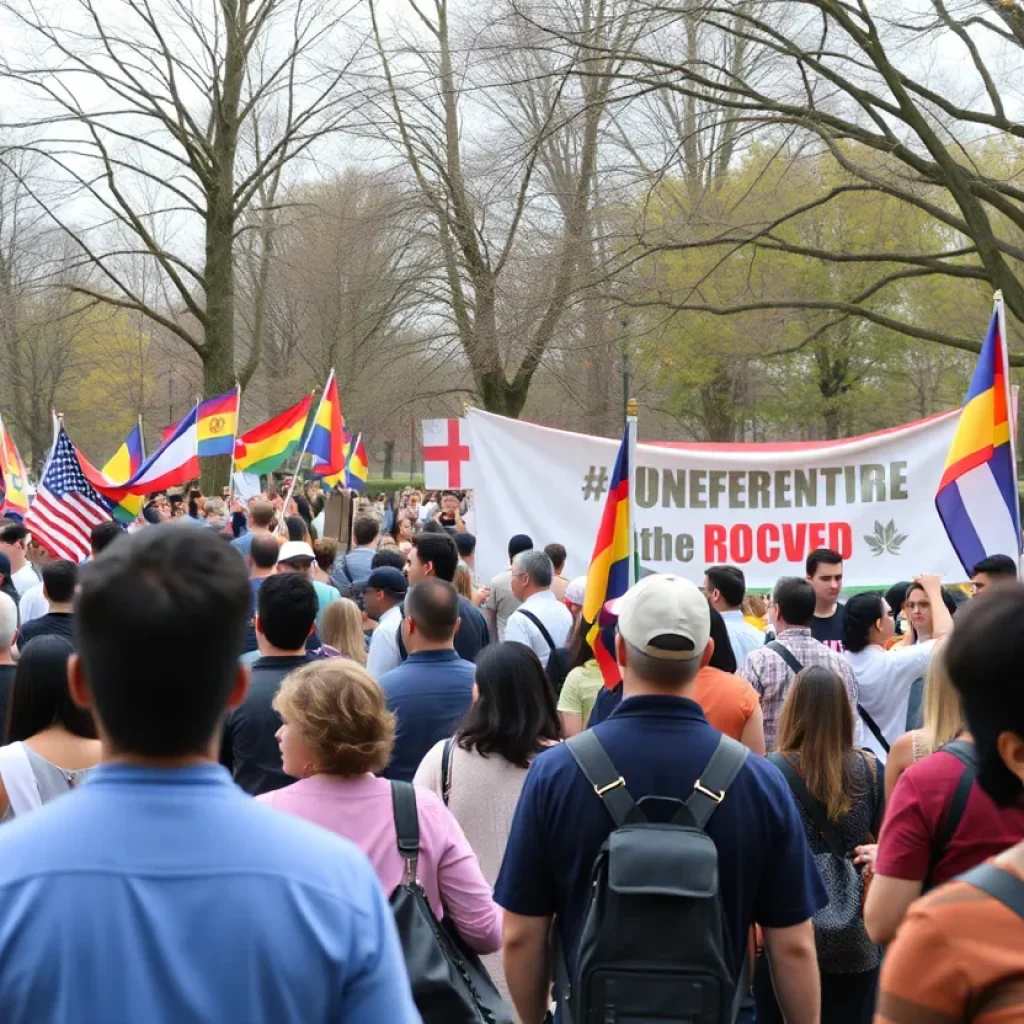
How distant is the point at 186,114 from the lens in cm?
2994

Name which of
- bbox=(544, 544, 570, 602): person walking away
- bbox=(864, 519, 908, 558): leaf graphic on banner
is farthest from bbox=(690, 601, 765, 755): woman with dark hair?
bbox=(544, 544, 570, 602): person walking away

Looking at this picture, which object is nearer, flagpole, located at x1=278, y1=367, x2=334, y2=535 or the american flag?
the american flag

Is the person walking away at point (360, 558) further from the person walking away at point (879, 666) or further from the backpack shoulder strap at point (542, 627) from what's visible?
the person walking away at point (879, 666)

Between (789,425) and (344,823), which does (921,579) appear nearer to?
(344,823)

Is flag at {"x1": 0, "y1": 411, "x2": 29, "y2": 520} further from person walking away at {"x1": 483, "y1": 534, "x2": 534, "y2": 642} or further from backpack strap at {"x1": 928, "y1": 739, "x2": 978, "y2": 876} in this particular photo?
backpack strap at {"x1": 928, "y1": 739, "x2": 978, "y2": 876}

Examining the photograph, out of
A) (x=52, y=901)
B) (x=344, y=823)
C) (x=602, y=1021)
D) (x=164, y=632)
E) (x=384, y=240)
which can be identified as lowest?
(x=602, y=1021)

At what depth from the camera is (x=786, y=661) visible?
602 centimetres

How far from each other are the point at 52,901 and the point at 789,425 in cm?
4110

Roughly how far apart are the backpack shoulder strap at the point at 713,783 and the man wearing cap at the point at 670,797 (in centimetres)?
2

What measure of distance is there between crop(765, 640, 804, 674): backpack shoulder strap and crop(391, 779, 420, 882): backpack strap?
2.62 metres

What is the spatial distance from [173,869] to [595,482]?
311 inches

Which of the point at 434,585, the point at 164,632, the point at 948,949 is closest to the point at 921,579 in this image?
the point at 434,585

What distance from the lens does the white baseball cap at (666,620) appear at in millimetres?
3354

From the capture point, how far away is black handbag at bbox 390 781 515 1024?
3459 mm
